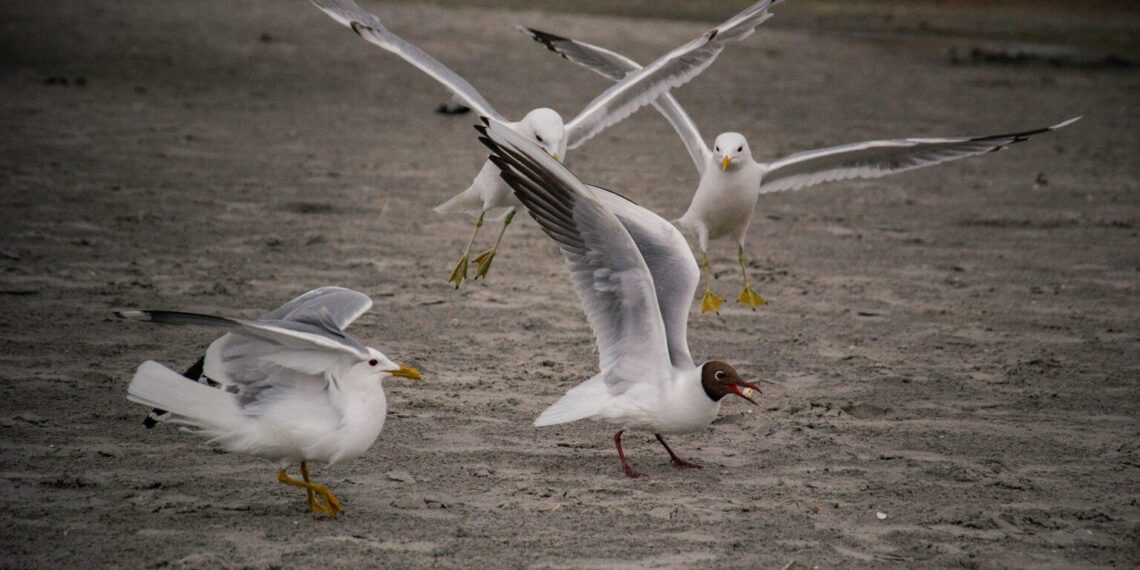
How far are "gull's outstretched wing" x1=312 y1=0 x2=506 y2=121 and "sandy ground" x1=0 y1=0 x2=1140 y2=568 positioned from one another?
3.58ft

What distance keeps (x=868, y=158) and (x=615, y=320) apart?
111 inches

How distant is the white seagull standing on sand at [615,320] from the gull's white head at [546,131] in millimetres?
1715

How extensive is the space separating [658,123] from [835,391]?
758 cm

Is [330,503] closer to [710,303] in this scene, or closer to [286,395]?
[286,395]

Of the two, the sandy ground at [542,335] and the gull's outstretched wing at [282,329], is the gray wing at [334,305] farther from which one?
the sandy ground at [542,335]

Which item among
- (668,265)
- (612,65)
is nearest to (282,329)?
(668,265)

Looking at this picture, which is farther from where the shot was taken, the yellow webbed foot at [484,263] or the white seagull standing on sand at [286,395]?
the yellow webbed foot at [484,263]

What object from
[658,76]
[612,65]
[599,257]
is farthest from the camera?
[612,65]

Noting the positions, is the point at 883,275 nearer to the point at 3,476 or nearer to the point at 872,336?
the point at 872,336

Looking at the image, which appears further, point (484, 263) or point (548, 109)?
point (484, 263)

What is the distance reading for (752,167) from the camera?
274 inches

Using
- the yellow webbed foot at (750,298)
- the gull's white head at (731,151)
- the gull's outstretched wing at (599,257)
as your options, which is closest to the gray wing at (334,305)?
the gull's outstretched wing at (599,257)

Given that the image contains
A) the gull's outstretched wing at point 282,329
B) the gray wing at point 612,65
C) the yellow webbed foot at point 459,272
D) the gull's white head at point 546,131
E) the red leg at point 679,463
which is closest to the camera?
the gull's outstretched wing at point 282,329

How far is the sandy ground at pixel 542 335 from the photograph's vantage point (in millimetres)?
Answer: 4262
